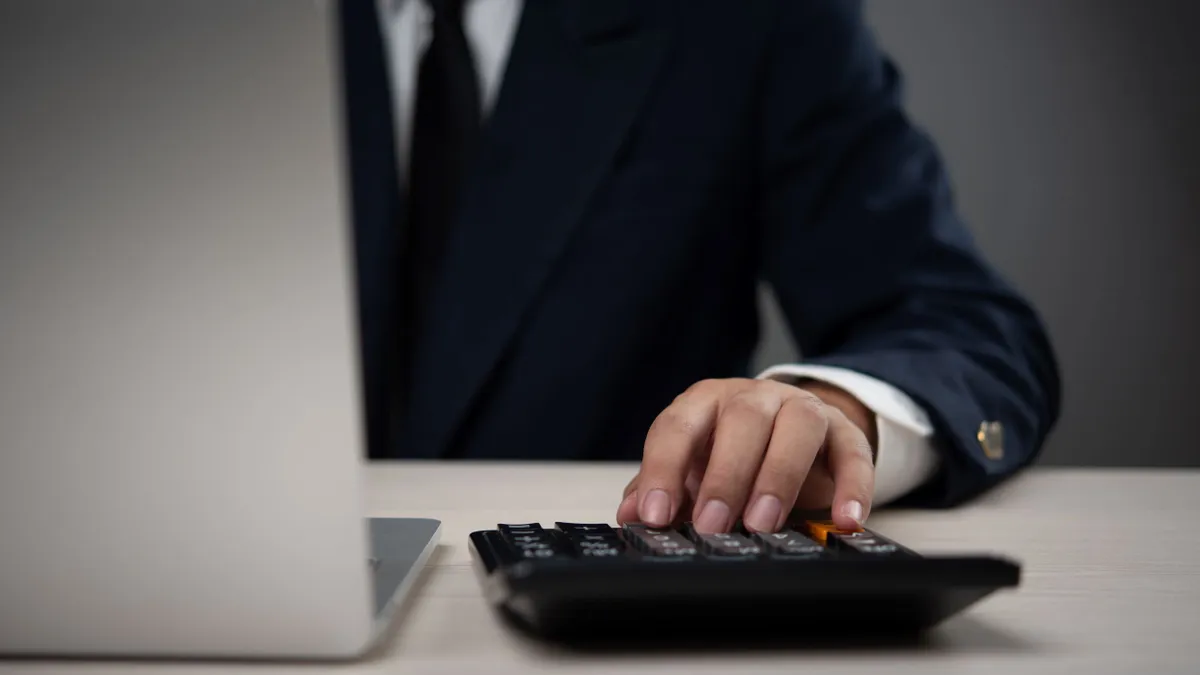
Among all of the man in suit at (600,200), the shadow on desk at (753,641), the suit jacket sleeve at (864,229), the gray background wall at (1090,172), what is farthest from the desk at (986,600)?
the gray background wall at (1090,172)

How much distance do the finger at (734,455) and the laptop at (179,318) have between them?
0.16 metres

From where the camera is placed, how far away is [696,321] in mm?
1140

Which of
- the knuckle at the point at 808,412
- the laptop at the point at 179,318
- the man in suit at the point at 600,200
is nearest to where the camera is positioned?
the laptop at the point at 179,318

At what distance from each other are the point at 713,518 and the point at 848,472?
0.10 meters

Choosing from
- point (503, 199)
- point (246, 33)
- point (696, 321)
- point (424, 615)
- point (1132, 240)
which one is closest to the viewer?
point (246, 33)

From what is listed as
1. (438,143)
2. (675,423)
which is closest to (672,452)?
(675,423)

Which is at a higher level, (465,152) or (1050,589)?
(465,152)

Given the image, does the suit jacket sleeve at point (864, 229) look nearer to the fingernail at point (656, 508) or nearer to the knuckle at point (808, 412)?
the knuckle at point (808, 412)

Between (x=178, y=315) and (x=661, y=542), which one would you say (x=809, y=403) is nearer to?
(x=661, y=542)

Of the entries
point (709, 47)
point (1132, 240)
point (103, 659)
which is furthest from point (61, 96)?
point (1132, 240)

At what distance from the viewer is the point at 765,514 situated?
38 cm

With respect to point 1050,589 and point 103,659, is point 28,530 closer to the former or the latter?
point 103,659

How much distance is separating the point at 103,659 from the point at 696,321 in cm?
91

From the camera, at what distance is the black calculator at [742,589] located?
0.87 ft
